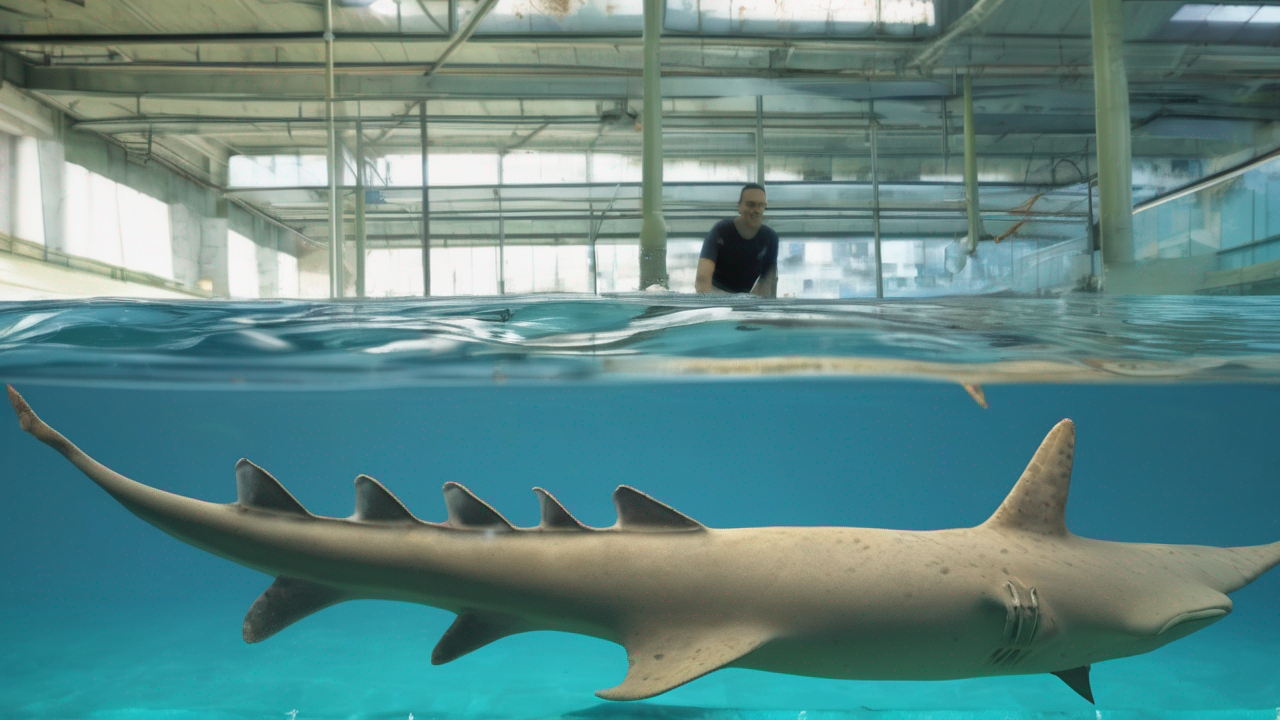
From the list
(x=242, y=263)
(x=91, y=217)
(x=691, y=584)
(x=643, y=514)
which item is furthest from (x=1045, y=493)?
(x=91, y=217)

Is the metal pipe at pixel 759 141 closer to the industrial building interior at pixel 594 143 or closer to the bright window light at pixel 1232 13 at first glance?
the industrial building interior at pixel 594 143

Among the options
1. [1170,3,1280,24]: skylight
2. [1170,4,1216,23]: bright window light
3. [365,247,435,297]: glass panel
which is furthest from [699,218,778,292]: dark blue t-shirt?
[1170,3,1280,24]: skylight

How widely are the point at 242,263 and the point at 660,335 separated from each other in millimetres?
10444

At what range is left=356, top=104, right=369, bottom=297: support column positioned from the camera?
14.4 meters

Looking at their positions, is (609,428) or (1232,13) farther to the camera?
(609,428)

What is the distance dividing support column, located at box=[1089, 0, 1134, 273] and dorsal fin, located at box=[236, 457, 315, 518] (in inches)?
385

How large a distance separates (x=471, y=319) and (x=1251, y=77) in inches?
535

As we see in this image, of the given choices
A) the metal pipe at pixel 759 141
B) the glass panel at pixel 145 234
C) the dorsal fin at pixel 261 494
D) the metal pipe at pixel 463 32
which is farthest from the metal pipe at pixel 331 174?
the dorsal fin at pixel 261 494

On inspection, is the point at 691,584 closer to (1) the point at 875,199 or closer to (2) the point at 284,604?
(2) the point at 284,604

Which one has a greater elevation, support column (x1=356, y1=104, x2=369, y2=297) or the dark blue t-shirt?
support column (x1=356, y1=104, x2=369, y2=297)

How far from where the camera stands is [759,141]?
47.4 ft

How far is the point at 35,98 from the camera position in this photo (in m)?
13.6

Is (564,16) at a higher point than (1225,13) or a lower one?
higher

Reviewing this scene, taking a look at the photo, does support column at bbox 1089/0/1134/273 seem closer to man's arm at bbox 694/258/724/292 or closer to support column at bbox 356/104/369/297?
man's arm at bbox 694/258/724/292
